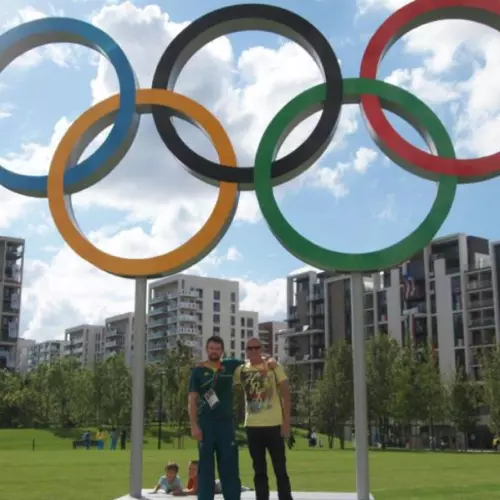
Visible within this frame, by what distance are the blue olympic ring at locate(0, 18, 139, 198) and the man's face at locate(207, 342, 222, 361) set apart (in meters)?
5.27

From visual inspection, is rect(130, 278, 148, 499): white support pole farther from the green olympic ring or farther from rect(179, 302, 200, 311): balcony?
rect(179, 302, 200, 311): balcony

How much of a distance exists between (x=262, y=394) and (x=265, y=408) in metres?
0.18

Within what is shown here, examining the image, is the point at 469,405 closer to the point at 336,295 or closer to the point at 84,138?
the point at 336,295

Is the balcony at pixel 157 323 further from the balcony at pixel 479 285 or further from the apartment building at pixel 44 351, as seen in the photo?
the balcony at pixel 479 285

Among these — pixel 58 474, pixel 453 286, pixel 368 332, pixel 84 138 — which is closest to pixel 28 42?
pixel 84 138

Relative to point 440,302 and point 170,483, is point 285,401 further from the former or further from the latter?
point 440,302

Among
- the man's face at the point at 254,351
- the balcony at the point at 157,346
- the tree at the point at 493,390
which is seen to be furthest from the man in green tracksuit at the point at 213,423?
the balcony at the point at 157,346

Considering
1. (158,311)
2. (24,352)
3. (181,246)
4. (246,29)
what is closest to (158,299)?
(158,311)

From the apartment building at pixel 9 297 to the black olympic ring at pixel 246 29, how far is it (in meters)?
85.2

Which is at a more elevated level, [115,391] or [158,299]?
[158,299]

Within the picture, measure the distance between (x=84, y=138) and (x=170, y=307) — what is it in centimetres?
11236

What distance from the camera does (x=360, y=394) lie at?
11.6 metres

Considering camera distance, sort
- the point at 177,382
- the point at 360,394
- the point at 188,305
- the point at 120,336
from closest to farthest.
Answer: the point at 360,394
the point at 177,382
the point at 188,305
the point at 120,336

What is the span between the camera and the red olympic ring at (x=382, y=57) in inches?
483
